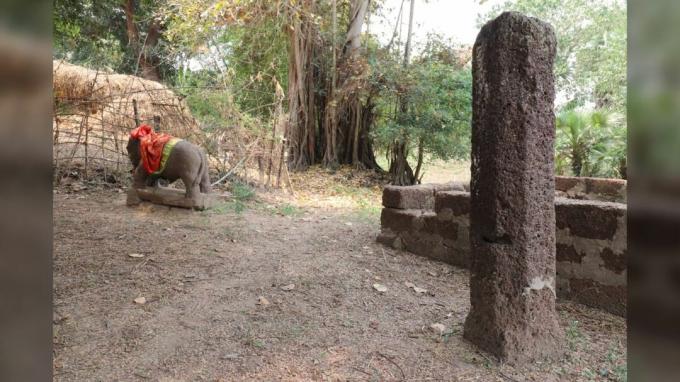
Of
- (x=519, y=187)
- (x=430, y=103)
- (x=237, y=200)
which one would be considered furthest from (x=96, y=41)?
(x=519, y=187)

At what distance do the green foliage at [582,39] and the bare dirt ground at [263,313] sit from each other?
32.9ft

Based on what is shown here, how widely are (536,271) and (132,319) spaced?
8.37ft

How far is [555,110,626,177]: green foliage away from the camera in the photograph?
8906 mm

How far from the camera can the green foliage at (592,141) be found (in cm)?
891

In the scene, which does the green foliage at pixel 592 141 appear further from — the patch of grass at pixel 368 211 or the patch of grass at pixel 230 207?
the patch of grass at pixel 230 207

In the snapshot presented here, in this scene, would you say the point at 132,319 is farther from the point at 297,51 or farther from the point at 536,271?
the point at 297,51

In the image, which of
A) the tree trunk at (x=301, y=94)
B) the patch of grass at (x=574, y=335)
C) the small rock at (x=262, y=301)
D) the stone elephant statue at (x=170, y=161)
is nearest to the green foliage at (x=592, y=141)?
the tree trunk at (x=301, y=94)

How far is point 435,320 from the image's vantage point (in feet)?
10.4

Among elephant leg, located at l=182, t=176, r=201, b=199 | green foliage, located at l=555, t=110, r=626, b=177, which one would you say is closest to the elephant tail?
elephant leg, located at l=182, t=176, r=201, b=199

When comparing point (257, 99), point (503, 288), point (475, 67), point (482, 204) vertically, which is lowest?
point (503, 288)

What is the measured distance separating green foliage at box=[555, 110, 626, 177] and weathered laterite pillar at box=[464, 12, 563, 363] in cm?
747

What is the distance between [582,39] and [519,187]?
12.5 meters

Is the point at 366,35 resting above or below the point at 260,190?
above

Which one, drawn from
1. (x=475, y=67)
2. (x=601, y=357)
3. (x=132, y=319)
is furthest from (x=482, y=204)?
(x=132, y=319)
